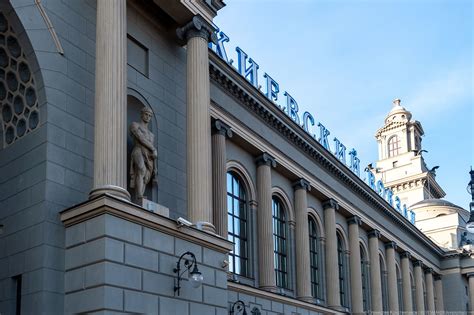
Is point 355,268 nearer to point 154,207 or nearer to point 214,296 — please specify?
point 214,296

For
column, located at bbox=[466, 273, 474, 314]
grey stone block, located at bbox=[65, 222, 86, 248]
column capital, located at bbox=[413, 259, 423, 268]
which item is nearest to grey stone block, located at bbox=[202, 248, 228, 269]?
grey stone block, located at bbox=[65, 222, 86, 248]

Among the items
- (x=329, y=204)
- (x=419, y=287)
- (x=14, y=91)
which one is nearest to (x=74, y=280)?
(x=14, y=91)

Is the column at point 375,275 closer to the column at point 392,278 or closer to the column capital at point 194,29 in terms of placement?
the column at point 392,278

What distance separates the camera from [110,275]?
1642 cm

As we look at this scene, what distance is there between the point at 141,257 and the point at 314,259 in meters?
18.8

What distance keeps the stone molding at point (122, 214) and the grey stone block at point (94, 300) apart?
1633mm

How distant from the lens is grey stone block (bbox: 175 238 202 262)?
18689 mm

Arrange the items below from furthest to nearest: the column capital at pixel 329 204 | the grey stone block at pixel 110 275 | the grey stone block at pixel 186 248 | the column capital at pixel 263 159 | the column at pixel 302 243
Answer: the column capital at pixel 329 204 → the column at pixel 302 243 → the column capital at pixel 263 159 → the grey stone block at pixel 186 248 → the grey stone block at pixel 110 275

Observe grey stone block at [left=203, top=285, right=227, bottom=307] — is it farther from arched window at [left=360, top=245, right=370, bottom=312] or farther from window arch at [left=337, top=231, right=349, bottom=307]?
arched window at [left=360, top=245, right=370, bottom=312]

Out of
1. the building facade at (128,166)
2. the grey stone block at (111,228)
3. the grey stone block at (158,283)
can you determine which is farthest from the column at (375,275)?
the grey stone block at (111,228)

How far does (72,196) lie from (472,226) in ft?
63.1

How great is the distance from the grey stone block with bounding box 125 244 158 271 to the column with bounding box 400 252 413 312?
102 feet

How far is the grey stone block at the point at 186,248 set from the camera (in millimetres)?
18689

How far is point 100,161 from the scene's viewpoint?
688 inches
